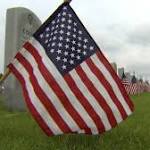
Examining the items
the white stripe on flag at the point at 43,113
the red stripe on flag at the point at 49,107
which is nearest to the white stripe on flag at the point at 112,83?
the red stripe on flag at the point at 49,107

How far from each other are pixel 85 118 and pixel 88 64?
2.46 ft

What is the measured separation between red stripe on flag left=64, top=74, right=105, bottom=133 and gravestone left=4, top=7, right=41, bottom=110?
292 inches

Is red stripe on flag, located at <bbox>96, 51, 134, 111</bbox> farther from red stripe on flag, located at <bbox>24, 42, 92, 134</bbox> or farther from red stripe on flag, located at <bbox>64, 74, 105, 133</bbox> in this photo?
red stripe on flag, located at <bbox>24, 42, 92, 134</bbox>

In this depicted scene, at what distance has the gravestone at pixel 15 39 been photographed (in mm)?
13992

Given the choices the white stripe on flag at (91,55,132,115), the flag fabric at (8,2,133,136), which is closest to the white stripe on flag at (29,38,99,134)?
the flag fabric at (8,2,133,136)

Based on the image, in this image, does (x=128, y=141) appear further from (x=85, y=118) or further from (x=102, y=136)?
(x=85, y=118)

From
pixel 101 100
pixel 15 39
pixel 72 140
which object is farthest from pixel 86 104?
pixel 15 39

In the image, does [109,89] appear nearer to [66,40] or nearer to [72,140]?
[66,40]

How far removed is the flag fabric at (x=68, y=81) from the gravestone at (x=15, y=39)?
700 centimetres

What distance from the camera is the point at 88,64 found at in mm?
6758

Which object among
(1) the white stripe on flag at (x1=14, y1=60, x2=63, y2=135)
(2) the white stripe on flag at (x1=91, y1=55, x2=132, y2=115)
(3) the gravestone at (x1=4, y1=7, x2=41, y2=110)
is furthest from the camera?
(3) the gravestone at (x1=4, y1=7, x2=41, y2=110)

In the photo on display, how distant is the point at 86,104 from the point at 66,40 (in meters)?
0.94

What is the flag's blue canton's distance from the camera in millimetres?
6742

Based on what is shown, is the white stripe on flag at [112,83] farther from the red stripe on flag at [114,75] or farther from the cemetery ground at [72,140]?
the cemetery ground at [72,140]
